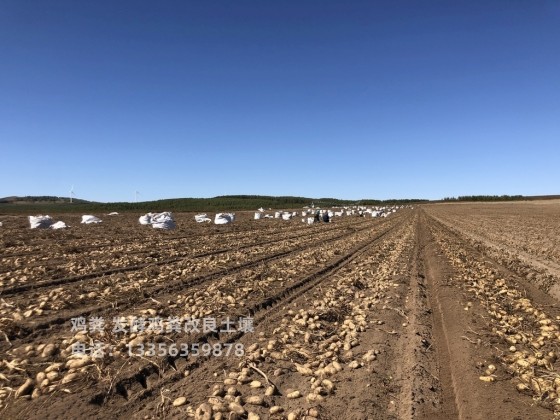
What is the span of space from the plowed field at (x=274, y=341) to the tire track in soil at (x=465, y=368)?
0.08 feet

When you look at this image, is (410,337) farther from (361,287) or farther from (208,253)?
(208,253)

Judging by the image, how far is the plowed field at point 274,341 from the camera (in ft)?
13.5

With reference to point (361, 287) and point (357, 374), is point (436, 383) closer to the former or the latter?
point (357, 374)

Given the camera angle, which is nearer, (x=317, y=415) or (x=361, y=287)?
(x=317, y=415)

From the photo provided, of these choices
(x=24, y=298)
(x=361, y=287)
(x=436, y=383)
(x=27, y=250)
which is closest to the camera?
(x=436, y=383)

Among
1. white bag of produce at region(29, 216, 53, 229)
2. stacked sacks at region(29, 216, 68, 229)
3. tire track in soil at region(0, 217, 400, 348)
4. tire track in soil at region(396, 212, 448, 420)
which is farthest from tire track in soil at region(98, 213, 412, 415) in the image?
white bag of produce at region(29, 216, 53, 229)

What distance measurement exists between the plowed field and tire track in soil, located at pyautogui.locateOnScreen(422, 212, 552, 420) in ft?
0.08

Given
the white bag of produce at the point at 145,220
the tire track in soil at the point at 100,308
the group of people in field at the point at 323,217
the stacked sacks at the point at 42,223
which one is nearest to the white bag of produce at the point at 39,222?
the stacked sacks at the point at 42,223

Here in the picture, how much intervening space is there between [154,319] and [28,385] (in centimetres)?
233

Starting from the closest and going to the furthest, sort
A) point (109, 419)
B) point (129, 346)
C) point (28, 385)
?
point (109, 419) → point (28, 385) → point (129, 346)

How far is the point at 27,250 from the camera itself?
13.8m

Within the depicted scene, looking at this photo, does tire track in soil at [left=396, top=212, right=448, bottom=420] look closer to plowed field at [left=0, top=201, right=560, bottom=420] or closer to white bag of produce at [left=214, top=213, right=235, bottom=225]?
plowed field at [left=0, top=201, right=560, bottom=420]

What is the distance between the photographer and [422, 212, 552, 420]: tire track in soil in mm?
4023

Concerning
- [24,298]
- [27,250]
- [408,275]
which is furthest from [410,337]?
[27,250]
